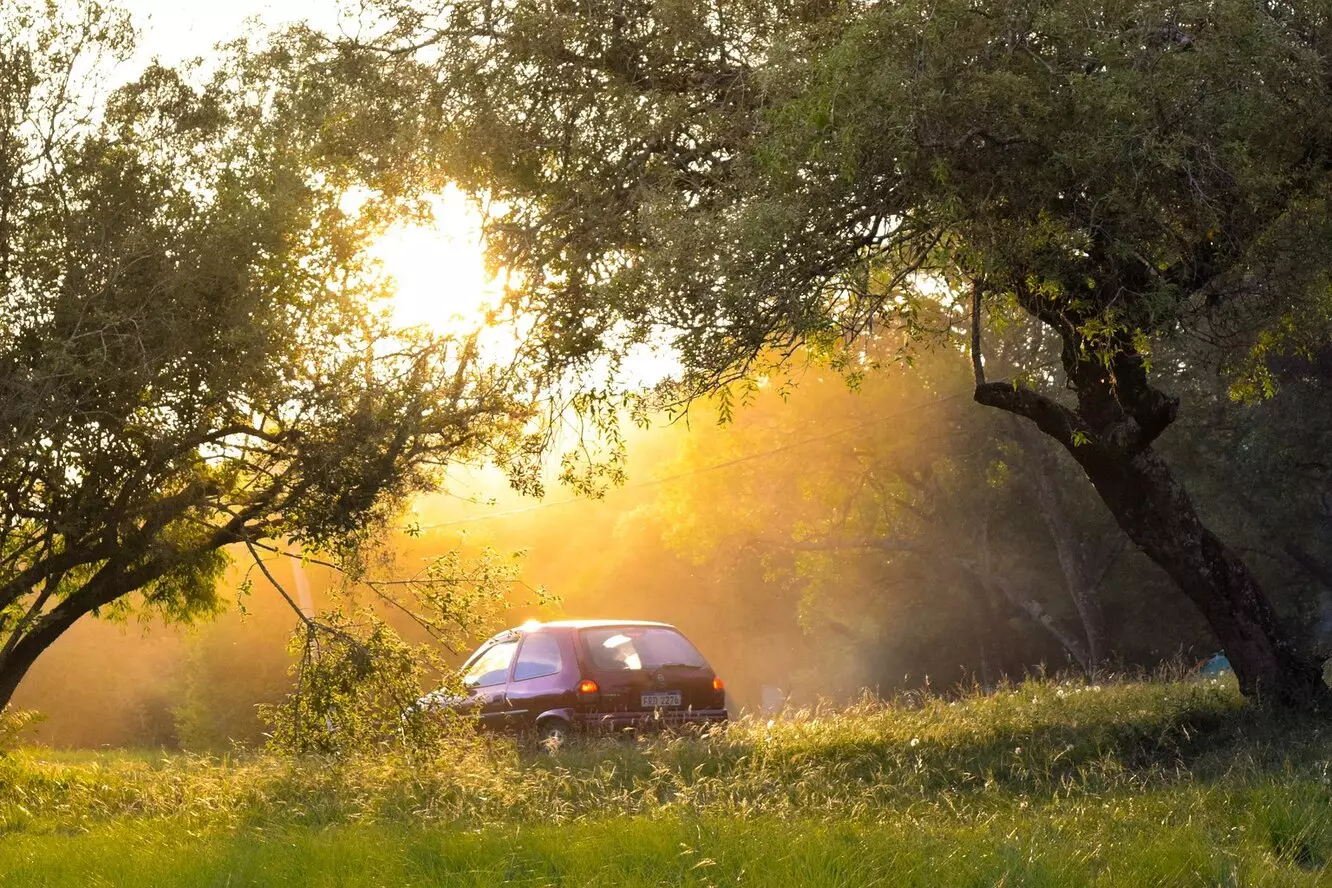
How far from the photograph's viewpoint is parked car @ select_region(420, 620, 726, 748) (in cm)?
1373

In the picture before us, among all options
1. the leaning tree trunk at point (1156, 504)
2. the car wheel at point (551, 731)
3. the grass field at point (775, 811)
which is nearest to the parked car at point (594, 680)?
the car wheel at point (551, 731)

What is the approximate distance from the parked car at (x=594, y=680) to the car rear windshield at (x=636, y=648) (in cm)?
1

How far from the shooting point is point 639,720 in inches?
547

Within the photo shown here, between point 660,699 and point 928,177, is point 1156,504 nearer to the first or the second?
point 928,177

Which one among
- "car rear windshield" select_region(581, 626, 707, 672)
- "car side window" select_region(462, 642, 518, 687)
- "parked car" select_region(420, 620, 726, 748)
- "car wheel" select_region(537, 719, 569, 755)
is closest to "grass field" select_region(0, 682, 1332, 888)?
"car wheel" select_region(537, 719, 569, 755)

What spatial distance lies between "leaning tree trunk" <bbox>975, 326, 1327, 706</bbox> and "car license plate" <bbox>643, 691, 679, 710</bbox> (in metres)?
4.92

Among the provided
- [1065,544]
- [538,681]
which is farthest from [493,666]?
[1065,544]

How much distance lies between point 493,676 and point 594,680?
159 centimetres

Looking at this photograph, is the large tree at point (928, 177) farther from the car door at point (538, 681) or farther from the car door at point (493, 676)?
the car door at point (493, 676)

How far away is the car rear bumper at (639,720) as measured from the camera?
13633mm

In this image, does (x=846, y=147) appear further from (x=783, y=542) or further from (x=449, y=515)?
(x=449, y=515)

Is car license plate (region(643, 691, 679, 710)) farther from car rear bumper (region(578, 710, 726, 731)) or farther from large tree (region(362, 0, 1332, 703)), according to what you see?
large tree (region(362, 0, 1332, 703))

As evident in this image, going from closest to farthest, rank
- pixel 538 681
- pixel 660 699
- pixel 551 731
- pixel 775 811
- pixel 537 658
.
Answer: pixel 775 811 → pixel 551 731 → pixel 538 681 → pixel 660 699 → pixel 537 658

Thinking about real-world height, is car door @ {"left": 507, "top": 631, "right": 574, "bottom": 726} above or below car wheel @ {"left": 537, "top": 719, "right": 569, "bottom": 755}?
above
